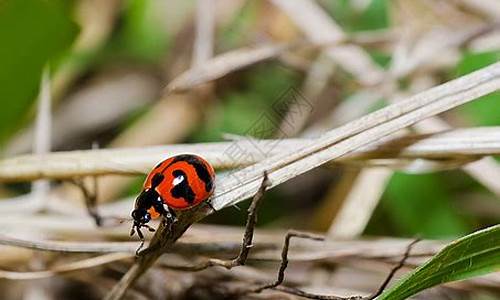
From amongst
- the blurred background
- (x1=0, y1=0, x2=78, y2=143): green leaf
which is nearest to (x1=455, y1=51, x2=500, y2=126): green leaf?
the blurred background

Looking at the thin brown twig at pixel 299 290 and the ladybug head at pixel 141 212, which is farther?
the ladybug head at pixel 141 212

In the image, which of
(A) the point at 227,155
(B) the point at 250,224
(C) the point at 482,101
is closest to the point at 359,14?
(C) the point at 482,101

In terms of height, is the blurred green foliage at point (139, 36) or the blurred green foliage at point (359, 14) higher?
the blurred green foliage at point (139, 36)

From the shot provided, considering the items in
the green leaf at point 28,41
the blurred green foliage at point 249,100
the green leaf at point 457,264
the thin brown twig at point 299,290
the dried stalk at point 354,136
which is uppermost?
the blurred green foliage at point 249,100

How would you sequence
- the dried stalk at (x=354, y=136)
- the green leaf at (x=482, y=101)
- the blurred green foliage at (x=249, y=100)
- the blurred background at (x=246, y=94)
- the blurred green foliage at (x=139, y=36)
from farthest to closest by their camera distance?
the blurred green foliage at (x=139, y=36) < the blurred green foliage at (x=249, y=100) < the green leaf at (x=482, y=101) < the blurred background at (x=246, y=94) < the dried stalk at (x=354, y=136)

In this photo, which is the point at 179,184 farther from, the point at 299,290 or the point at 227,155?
the point at 299,290

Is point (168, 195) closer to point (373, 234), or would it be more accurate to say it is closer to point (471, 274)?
point (471, 274)

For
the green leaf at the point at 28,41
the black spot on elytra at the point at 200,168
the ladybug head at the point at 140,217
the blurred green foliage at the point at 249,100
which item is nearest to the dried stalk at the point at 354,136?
the black spot on elytra at the point at 200,168

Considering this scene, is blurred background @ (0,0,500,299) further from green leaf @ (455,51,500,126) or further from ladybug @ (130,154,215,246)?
ladybug @ (130,154,215,246)

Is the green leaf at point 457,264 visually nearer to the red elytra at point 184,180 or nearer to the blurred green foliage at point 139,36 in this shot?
the red elytra at point 184,180
